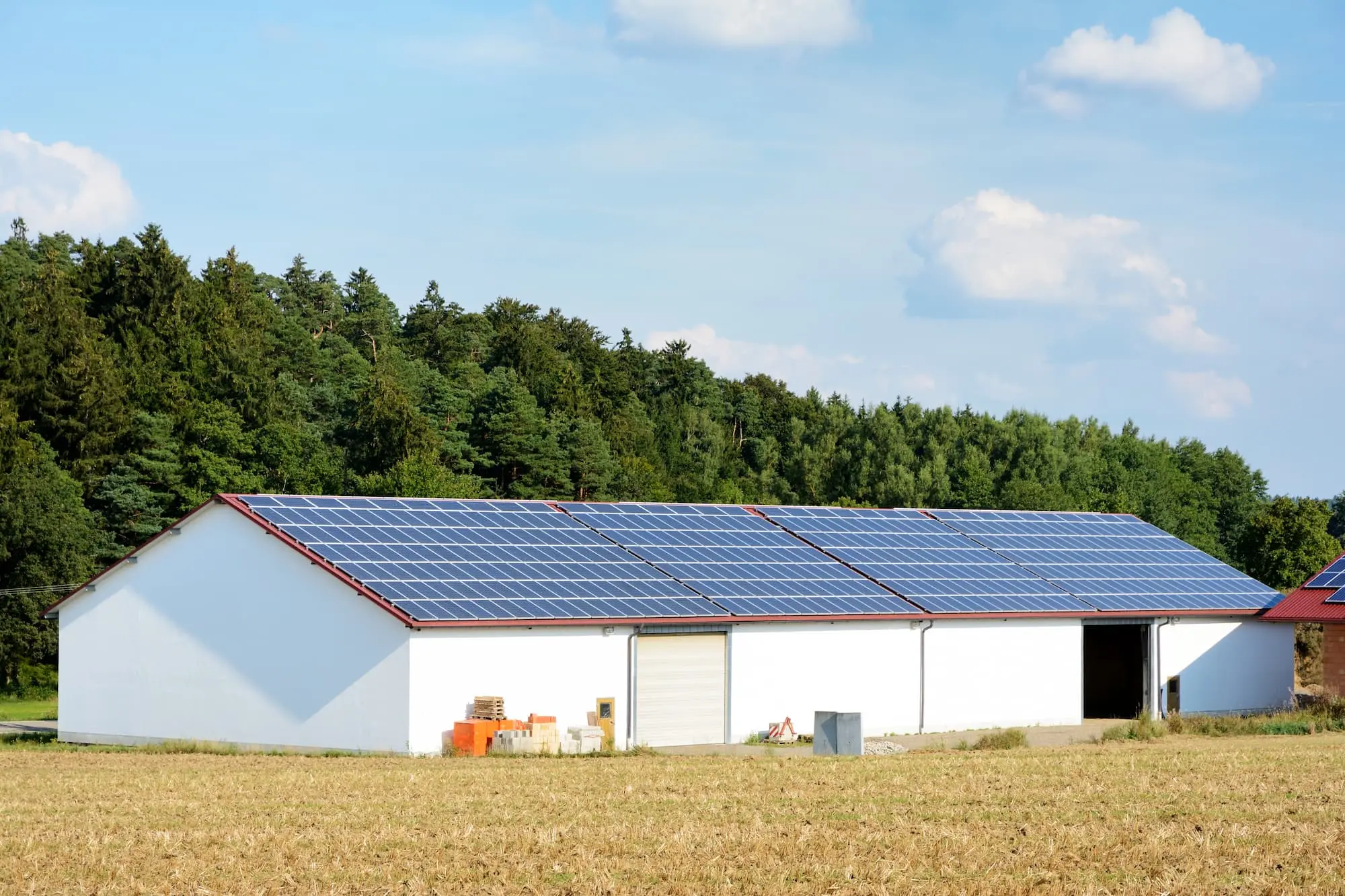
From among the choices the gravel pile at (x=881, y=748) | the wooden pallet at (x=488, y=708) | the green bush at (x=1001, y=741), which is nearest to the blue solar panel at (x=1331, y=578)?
the green bush at (x=1001, y=741)

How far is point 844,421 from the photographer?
417ft

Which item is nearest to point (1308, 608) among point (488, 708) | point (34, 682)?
point (488, 708)

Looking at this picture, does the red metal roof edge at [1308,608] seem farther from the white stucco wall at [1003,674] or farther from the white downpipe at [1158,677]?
the white stucco wall at [1003,674]

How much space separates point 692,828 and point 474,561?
1959 cm

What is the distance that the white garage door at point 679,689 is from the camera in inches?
1518

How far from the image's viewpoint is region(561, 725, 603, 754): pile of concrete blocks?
36.0 metres

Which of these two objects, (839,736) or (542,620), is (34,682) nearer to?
(542,620)

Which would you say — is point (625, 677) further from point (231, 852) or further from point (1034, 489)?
point (1034, 489)

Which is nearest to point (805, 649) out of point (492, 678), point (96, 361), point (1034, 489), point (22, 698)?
point (492, 678)

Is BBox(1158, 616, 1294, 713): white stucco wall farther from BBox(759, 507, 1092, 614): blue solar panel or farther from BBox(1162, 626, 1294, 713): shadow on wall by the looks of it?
BBox(759, 507, 1092, 614): blue solar panel

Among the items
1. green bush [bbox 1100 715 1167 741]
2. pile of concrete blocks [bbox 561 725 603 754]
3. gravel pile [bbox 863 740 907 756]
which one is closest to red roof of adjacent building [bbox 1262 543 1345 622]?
green bush [bbox 1100 715 1167 741]

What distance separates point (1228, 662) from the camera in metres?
51.0

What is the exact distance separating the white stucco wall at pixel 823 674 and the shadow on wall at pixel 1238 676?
1043 centimetres

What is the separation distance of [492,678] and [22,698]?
33.8 m
